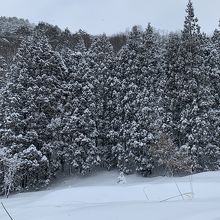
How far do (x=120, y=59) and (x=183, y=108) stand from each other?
769 cm

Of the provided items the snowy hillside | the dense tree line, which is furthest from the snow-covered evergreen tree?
the snowy hillside

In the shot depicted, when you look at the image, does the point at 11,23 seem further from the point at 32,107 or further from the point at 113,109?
the point at 32,107

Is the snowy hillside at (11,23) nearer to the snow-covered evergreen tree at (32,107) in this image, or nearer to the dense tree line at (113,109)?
the dense tree line at (113,109)

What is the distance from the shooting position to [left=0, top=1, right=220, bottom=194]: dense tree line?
112 feet

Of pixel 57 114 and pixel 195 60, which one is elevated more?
pixel 195 60

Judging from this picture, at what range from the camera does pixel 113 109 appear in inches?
1553

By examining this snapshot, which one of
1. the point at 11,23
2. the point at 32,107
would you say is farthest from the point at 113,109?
the point at 11,23

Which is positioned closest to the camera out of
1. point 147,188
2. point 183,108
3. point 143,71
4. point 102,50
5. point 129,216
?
point 129,216

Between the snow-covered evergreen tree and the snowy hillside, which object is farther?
the snowy hillside

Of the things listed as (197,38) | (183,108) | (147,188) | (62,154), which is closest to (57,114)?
(62,154)

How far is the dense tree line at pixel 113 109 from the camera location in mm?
34062

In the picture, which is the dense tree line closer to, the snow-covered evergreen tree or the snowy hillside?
the snow-covered evergreen tree

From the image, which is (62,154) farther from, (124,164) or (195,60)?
(195,60)

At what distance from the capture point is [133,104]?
123ft
